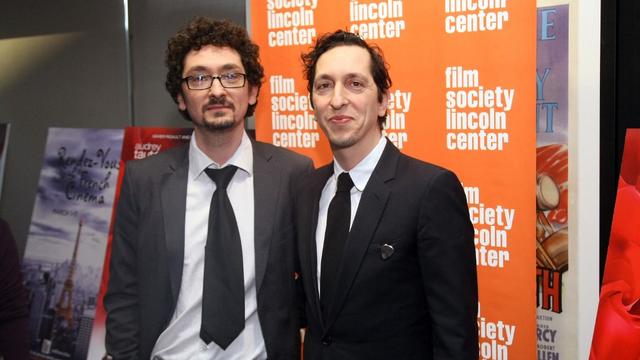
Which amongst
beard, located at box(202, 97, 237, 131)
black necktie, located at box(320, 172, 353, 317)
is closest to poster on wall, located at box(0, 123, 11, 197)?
beard, located at box(202, 97, 237, 131)

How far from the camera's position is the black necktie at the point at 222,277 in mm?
2020

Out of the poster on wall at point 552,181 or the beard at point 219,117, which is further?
the poster on wall at point 552,181

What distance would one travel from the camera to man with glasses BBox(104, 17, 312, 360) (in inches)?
81.4

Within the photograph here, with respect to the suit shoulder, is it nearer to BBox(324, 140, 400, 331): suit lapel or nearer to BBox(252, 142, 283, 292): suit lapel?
BBox(252, 142, 283, 292): suit lapel

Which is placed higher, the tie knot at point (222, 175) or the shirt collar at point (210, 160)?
the shirt collar at point (210, 160)

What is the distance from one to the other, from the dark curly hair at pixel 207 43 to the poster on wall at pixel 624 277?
1298mm

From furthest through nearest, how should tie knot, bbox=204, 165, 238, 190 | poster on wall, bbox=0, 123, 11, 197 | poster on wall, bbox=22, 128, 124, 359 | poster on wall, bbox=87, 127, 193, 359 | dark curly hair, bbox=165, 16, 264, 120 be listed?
poster on wall, bbox=0, 123, 11, 197, poster on wall, bbox=22, 128, 124, 359, poster on wall, bbox=87, 127, 193, 359, dark curly hair, bbox=165, 16, 264, 120, tie knot, bbox=204, 165, 238, 190

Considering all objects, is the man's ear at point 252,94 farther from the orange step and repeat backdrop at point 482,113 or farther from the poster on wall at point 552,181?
the poster on wall at point 552,181

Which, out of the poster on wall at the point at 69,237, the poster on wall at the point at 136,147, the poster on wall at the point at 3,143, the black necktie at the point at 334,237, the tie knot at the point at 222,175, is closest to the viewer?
the black necktie at the point at 334,237

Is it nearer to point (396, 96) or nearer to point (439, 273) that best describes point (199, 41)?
point (396, 96)

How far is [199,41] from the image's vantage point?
2.24m

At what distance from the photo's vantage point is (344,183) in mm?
1856

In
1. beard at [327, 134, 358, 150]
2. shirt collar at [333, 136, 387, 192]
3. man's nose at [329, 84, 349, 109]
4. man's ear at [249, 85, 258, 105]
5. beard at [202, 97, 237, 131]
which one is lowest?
shirt collar at [333, 136, 387, 192]

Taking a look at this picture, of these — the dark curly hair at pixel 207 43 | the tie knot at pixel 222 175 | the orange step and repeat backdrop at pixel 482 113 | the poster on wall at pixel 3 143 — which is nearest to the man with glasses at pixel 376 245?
the tie knot at pixel 222 175
